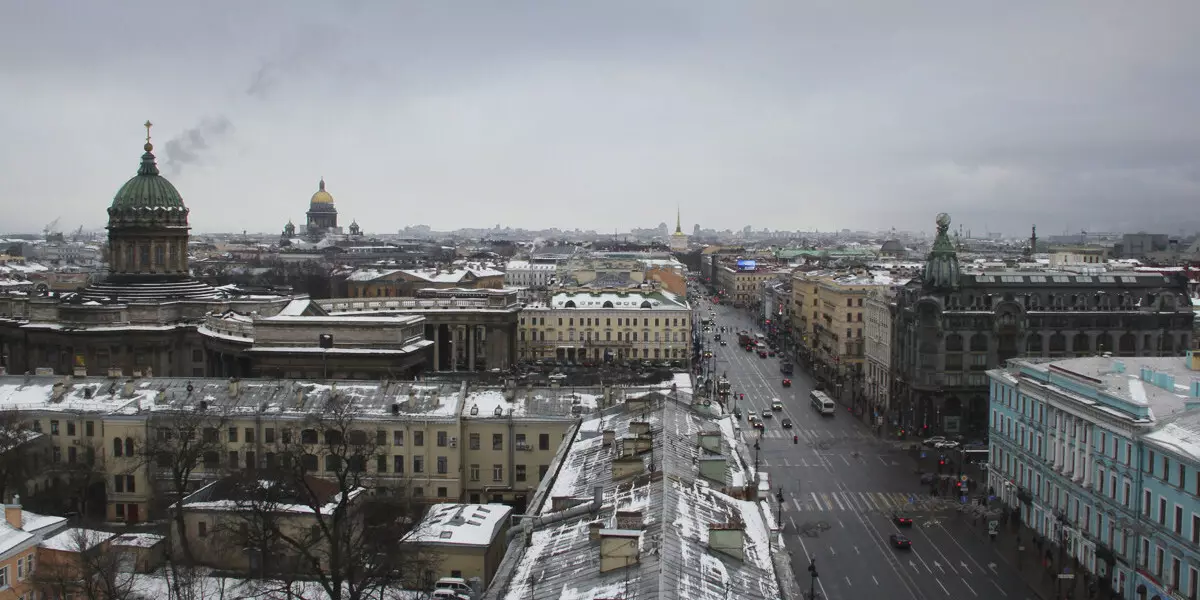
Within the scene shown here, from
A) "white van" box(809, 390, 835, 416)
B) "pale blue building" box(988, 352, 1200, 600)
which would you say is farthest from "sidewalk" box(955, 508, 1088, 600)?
"white van" box(809, 390, 835, 416)

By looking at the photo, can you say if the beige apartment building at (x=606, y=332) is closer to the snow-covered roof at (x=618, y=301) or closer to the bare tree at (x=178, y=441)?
Result: the snow-covered roof at (x=618, y=301)

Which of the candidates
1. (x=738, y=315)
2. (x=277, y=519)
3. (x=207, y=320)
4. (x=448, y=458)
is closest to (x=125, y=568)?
(x=277, y=519)

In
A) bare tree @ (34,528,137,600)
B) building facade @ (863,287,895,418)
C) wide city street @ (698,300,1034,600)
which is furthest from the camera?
building facade @ (863,287,895,418)

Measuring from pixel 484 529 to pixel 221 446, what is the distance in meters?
18.1

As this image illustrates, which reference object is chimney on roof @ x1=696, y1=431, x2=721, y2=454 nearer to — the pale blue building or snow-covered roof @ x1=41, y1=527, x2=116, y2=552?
the pale blue building

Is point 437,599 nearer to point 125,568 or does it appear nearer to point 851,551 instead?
point 125,568

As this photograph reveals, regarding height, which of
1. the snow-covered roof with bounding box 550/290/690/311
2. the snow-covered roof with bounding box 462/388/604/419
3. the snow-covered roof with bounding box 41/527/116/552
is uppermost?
the snow-covered roof with bounding box 550/290/690/311

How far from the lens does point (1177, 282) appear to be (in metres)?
83.4

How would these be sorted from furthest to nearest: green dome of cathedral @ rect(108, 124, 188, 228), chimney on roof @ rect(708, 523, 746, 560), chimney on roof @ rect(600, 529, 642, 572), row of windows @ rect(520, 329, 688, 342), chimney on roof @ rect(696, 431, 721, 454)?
row of windows @ rect(520, 329, 688, 342), green dome of cathedral @ rect(108, 124, 188, 228), chimney on roof @ rect(696, 431, 721, 454), chimney on roof @ rect(708, 523, 746, 560), chimney on roof @ rect(600, 529, 642, 572)

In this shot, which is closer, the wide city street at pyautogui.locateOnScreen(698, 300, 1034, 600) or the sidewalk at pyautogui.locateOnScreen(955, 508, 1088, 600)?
the sidewalk at pyautogui.locateOnScreen(955, 508, 1088, 600)

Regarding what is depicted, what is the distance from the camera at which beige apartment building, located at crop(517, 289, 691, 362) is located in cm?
11562

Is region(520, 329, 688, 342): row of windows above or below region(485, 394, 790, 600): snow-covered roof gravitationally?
below

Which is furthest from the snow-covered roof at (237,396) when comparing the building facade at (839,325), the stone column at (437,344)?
the building facade at (839,325)

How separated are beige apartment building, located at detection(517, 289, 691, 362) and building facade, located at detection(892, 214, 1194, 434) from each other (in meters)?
37.7
